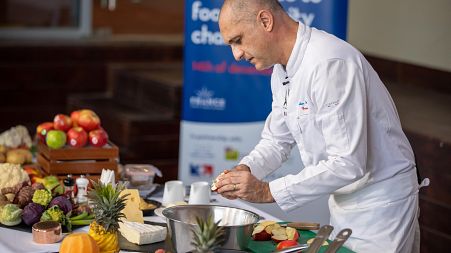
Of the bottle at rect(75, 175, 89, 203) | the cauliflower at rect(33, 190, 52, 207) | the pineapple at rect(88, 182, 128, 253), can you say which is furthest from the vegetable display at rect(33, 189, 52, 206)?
the pineapple at rect(88, 182, 128, 253)

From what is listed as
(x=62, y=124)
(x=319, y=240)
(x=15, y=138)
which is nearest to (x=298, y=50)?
(x=319, y=240)

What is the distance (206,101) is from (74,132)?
1.37m

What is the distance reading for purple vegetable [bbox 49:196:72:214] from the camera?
3277 millimetres

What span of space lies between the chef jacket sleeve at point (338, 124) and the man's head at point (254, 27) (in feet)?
0.64

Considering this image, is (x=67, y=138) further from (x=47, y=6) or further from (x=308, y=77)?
(x=47, y=6)

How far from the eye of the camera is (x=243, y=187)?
299cm

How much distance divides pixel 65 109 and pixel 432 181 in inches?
165

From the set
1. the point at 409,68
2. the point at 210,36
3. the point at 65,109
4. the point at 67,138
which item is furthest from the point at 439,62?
the point at 65,109

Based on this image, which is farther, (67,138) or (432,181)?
(432,181)

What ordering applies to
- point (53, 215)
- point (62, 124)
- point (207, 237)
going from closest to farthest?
point (207, 237), point (53, 215), point (62, 124)

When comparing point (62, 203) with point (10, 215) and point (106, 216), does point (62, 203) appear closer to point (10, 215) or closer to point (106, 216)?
point (10, 215)

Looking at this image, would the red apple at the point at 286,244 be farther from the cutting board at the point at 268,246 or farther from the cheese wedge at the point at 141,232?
the cheese wedge at the point at 141,232

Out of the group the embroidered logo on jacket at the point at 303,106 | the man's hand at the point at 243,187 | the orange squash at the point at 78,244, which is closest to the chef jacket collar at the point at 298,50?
the embroidered logo on jacket at the point at 303,106

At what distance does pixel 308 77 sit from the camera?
3049 millimetres
